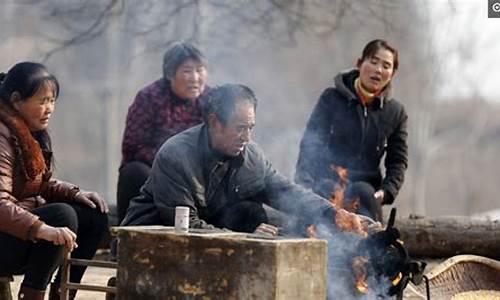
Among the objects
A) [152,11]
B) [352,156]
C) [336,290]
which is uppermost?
Answer: [152,11]

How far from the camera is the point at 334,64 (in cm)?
2319

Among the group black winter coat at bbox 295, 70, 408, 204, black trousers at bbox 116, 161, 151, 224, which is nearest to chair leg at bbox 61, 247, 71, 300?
black trousers at bbox 116, 161, 151, 224

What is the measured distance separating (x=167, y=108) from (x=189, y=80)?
0.25m

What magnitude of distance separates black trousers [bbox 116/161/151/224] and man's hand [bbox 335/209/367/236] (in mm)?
1582

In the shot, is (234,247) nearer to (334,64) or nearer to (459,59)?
(334,64)

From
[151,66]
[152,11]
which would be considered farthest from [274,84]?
[152,11]

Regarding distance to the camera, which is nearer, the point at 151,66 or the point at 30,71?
the point at 30,71

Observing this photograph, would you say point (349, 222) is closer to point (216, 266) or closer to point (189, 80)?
point (216, 266)

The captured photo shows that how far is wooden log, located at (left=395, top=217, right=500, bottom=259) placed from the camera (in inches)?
372

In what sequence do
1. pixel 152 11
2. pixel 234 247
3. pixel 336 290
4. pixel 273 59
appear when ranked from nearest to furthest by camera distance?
1. pixel 234 247
2. pixel 336 290
3. pixel 152 11
4. pixel 273 59

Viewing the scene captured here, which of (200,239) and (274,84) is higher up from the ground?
(274,84)

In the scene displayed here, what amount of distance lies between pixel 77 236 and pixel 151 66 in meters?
14.1

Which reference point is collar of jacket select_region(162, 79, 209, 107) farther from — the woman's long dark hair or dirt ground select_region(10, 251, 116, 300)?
the woman's long dark hair

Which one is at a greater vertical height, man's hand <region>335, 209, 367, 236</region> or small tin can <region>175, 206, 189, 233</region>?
man's hand <region>335, 209, 367, 236</region>
